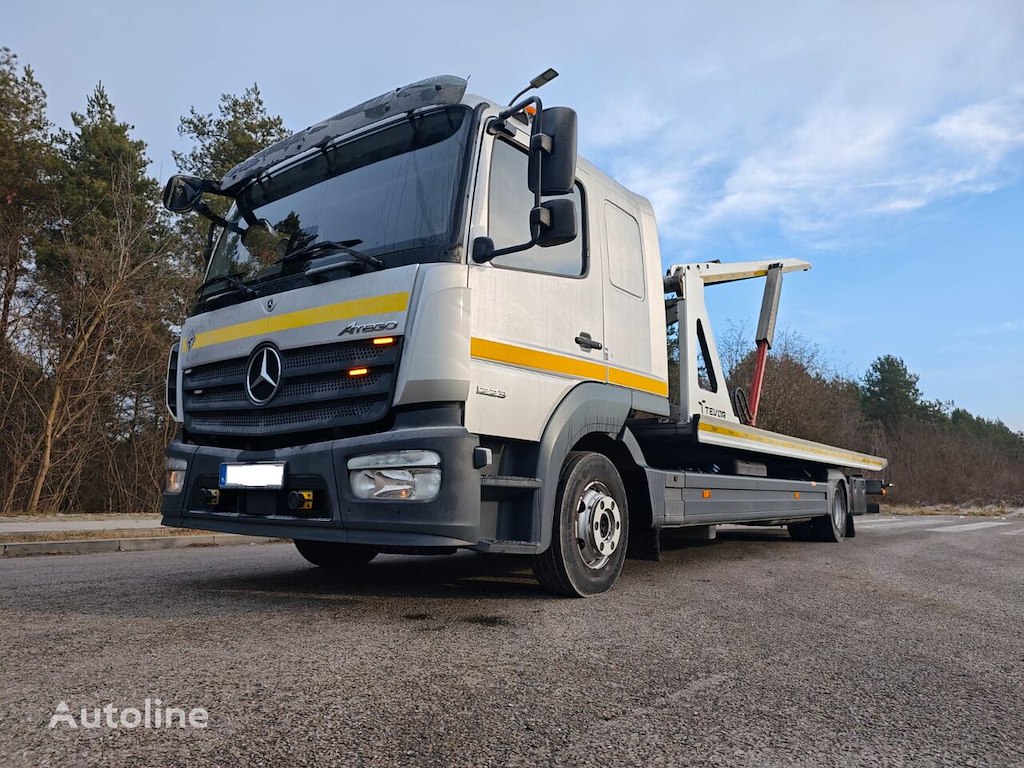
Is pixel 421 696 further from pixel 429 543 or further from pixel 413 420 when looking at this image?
pixel 413 420

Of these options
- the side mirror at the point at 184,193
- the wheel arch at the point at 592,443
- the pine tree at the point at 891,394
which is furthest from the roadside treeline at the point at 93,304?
the pine tree at the point at 891,394

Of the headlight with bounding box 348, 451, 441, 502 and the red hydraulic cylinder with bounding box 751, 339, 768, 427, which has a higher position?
the red hydraulic cylinder with bounding box 751, 339, 768, 427

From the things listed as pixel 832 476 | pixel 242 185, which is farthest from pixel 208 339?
pixel 832 476

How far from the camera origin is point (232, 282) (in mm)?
4355

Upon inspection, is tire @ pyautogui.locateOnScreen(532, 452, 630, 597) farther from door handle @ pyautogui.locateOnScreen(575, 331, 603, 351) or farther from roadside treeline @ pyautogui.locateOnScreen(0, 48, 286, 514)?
roadside treeline @ pyautogui.locateOnScreen(0, 48, 286, 514)

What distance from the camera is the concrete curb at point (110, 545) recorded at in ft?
25.9

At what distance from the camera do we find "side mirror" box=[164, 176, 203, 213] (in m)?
4.94

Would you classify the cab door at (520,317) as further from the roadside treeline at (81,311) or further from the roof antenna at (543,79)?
the roadside treeline at (81,311)

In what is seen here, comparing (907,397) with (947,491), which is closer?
(947,491)

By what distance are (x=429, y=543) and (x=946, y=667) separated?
7.13ft

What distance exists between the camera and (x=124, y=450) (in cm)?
1831

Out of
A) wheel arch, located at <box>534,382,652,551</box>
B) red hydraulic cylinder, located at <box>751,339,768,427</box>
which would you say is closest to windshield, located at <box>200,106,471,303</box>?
wheel arch, located at <box>534,382,652,551</box>

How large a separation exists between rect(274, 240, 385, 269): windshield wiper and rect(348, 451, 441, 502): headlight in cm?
98

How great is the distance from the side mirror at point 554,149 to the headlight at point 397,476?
1.45 meters
